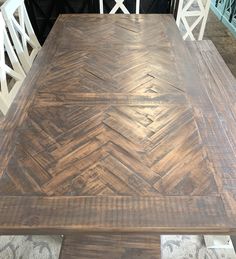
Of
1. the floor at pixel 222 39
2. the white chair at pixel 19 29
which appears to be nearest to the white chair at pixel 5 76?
the white chair at pixel 19 29

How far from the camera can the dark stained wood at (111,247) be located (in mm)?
1144

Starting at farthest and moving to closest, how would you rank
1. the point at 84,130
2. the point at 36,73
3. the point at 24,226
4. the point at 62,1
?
the point at 62,1
the point at 36,73
the point at 84,130
the point at 24,226

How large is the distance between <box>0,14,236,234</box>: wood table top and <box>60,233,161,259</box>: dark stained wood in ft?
1.30

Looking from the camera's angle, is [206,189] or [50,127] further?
[50,127]

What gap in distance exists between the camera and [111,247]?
118 cm

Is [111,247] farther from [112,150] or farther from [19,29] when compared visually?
[19,29]

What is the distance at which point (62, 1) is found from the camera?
10.2 ft

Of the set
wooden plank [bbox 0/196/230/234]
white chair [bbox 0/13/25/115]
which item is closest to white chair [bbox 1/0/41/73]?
white chair [bbox 0/13/25/115]

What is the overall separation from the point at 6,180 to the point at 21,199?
98mm

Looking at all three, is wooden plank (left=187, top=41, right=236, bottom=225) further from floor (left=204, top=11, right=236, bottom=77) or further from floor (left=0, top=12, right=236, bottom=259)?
floor (left=204, top=11, right=236, bottom=77)

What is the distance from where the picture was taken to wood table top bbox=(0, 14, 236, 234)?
2.52 feet

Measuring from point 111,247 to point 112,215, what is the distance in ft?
1.61

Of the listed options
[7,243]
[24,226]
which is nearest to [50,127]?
[24,226]

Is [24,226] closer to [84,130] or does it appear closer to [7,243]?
[84,130]
